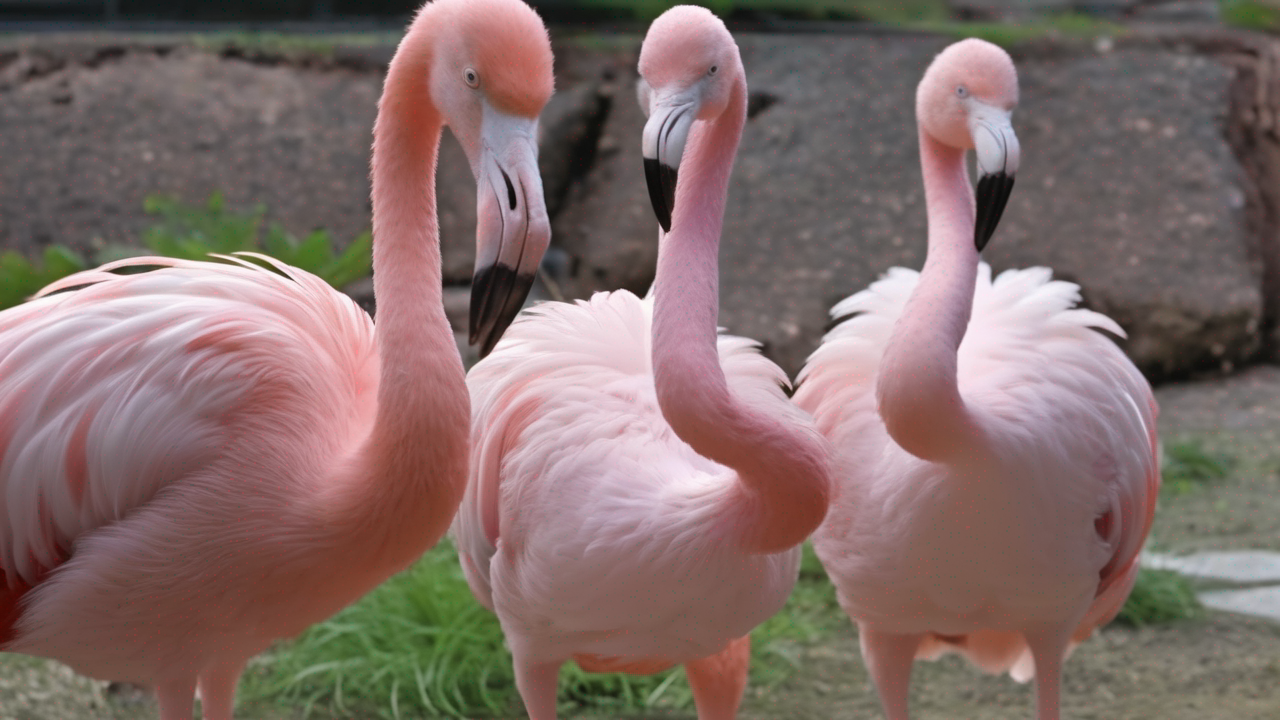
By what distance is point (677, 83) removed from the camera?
239 centimetres

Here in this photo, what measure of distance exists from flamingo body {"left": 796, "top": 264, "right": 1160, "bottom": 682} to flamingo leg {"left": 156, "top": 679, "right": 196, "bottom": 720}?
1387 millimetres

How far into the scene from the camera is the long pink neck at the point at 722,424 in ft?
7.81

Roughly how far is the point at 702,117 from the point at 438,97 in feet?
1.59

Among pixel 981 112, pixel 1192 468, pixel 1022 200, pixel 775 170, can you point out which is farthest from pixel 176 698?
pixel 1022 200

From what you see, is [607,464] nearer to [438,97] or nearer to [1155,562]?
[438,97]

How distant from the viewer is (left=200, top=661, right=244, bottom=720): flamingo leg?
2676mm

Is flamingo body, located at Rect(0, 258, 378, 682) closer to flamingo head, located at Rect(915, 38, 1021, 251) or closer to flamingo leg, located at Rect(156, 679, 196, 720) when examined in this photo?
flamingo leg, located at Rect(156, 679, 196, 720)

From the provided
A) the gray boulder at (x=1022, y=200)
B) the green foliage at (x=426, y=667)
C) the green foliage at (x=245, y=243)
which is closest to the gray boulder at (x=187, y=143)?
the gray boulder at (x=1022, y=200)

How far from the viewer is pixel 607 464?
2.63 meters

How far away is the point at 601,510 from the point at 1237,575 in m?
2.89

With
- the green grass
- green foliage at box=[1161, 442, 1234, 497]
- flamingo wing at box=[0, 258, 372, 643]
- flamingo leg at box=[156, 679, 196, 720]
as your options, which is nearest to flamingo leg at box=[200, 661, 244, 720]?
flamingo leg at box=[156, 679, 196, 720]

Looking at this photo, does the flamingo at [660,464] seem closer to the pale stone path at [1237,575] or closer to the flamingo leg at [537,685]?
the flamingo leg at [537,685]

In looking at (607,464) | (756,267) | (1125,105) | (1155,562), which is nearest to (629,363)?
(607,464)

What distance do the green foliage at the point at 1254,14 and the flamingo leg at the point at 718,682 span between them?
5923 mm
